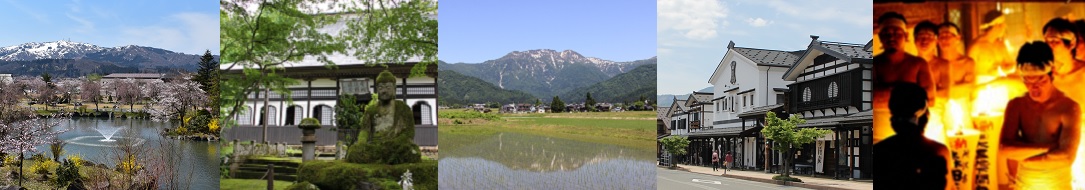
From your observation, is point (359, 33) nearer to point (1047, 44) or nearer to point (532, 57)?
point (532, 57)

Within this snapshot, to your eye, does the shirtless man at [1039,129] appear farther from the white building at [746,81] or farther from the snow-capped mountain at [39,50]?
the snow-capped mountain at [39,50]

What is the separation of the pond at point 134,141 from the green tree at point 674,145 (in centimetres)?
530

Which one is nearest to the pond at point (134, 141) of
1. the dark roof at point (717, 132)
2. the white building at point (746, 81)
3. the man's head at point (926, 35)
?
the dark roof at point (717, 132)

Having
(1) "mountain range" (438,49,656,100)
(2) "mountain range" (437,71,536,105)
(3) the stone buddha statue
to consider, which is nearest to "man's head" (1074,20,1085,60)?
(1) "mountain range" (438,49,656,100)

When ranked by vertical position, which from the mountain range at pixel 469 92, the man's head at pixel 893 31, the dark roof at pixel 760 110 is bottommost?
the dark roof at pixel 760 110

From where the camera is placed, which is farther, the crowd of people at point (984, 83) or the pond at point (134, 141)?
the pond at point (134, 141)

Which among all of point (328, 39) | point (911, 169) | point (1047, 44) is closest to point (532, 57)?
point (328, 39)

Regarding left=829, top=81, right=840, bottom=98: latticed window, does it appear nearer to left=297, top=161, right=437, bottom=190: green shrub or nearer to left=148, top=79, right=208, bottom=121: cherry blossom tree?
left=297, top=161, right=437, bottom=190: green shrub

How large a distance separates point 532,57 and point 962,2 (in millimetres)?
3373

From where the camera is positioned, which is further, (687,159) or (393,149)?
(687,159)

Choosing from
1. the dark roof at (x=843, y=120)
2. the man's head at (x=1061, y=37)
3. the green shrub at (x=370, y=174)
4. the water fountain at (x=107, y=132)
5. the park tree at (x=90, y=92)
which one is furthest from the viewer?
the park tree at (x=90, y=92)

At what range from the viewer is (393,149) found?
19.0ft

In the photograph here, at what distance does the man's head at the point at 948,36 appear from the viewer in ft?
19.0

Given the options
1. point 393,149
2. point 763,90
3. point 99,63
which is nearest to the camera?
point 393,149
